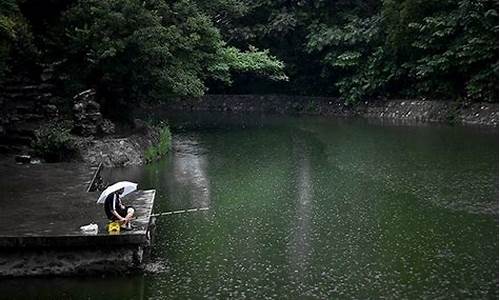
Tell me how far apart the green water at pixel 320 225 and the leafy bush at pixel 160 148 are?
0.30 metres

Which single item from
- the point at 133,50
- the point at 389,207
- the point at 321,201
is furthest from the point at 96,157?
the point at 389,207

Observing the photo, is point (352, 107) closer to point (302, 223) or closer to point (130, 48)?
point (130, 48)

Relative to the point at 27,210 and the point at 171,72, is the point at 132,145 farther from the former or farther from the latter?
the point at 27,210

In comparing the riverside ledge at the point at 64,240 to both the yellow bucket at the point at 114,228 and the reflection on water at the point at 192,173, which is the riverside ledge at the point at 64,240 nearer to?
the yellow bucket at the point at 114,228

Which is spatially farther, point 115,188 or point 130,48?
point 130,48

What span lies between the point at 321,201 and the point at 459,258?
4.08 meters

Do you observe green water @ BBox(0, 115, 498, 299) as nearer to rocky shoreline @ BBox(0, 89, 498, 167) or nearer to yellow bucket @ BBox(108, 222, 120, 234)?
yellow bucket @ BBox(108, 222, 120, 234)

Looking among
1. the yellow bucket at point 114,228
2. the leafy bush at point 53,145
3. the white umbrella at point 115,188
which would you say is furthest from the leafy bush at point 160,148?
the yellow bucket at point 114,228

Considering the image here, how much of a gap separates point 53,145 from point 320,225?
7.45 meters

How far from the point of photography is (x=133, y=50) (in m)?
17.9

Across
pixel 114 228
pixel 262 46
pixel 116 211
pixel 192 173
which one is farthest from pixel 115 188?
pixel 262 46

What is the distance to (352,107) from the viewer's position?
3241 centimetres

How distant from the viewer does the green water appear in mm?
8078

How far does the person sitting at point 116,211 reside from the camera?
341 inches
